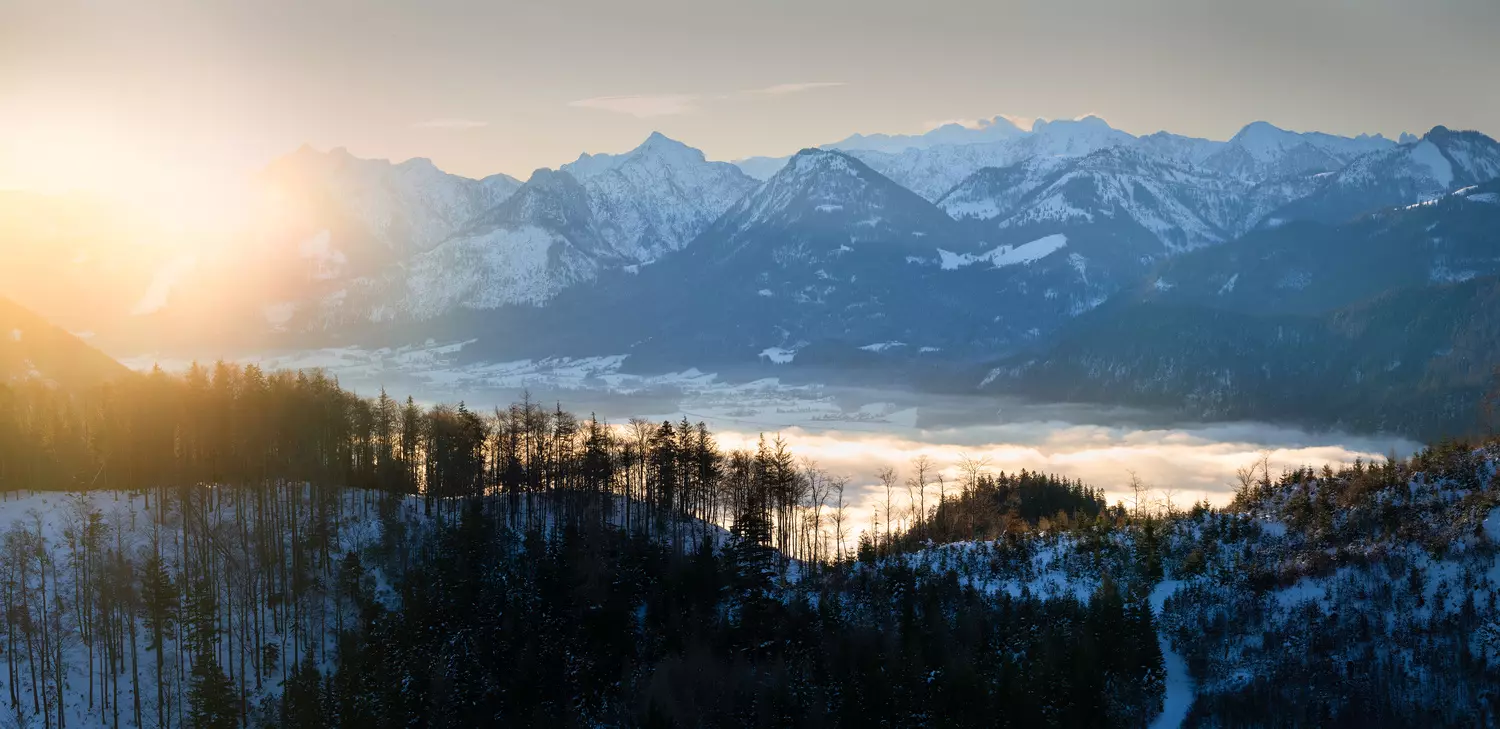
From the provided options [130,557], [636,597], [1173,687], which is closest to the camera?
[1173,687]

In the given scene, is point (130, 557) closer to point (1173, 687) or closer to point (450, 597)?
point (450, 597)

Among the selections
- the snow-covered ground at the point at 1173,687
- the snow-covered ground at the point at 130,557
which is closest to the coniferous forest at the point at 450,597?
the snow-covered ground at the point at 130,557

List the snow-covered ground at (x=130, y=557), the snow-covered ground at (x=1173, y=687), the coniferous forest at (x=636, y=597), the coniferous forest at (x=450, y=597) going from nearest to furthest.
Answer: the snow-covered ground at (x=130, y=557) < the coniferous forest at (x=636, y=597) < the coniferous forest at (x=450, y=597) < the snow-covered ground at (x=1173, y=687)

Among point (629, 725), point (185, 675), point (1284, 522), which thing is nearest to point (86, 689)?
point (185, 675)

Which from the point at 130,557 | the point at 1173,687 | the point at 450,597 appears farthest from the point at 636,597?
the point at 1173,687

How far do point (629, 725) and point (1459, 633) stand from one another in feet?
233

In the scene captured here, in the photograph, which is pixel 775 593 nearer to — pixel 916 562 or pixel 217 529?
pixel 916 562

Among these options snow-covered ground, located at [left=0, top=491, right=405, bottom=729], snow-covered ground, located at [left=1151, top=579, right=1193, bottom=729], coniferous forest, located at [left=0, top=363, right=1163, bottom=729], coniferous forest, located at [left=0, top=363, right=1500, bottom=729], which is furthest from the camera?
snow-covered ground, located at [left=1151, top=579, right=1193, bottom=729]

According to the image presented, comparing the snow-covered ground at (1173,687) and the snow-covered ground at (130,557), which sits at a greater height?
the snow-covered ground at (130,557)

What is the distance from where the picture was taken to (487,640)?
102188 millimetres

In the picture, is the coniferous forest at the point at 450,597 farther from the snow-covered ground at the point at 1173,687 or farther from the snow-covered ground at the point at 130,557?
the snow-covered ground at the point at 1173,687

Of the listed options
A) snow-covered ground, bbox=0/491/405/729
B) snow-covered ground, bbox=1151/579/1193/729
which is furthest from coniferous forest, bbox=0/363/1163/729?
snow-covered ground, bbox=1151/579/1193/729

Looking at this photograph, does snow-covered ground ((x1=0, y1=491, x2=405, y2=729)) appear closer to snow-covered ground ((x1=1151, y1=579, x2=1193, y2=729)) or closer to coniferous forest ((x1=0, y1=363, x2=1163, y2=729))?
coniferous forest ((x1=0, y1=363, x2=1163, y2=729))

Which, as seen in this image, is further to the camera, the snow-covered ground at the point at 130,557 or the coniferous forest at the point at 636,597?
the coniferous forest at the point at 636,597
